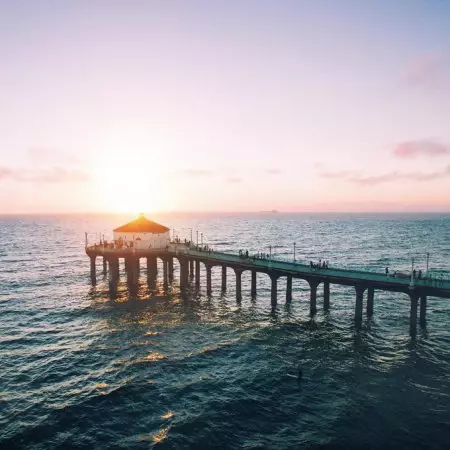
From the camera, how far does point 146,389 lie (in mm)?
33094

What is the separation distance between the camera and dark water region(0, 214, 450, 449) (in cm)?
2731

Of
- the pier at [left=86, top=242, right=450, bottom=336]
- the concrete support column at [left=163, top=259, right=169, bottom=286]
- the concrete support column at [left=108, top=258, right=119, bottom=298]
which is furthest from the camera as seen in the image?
the concrete support column at [left=163, top=259, right=169, bottom=286]

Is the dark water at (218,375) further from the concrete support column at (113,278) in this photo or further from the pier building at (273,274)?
the concrete support column at (113,278)

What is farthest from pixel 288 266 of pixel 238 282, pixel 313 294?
pixel 238 282

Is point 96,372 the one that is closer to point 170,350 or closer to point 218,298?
point 170,350

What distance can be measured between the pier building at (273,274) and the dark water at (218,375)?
303cm

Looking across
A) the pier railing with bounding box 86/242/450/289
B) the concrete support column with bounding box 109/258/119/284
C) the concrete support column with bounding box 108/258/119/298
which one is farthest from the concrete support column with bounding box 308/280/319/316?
the concrete support column with bounding box 109/258/119/284

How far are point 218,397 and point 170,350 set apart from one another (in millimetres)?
10499

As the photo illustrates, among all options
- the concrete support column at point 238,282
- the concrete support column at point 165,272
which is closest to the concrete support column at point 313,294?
the concrete support column at point 238,282

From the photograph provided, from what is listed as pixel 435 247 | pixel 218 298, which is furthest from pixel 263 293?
pixel 435 247

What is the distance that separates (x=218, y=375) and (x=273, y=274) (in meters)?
21.2

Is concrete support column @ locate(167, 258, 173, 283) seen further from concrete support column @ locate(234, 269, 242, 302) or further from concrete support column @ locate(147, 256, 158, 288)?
concrete support column @ locate(234, 269, 242, 302)

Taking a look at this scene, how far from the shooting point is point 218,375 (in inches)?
1405

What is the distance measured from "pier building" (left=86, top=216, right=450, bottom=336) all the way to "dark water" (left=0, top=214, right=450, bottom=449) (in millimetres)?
3027
